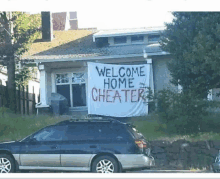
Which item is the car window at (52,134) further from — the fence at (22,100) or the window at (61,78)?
the window at (61,78)

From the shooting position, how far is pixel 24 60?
22.3 meters

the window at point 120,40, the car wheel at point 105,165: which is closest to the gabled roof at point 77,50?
the window at point 120,40

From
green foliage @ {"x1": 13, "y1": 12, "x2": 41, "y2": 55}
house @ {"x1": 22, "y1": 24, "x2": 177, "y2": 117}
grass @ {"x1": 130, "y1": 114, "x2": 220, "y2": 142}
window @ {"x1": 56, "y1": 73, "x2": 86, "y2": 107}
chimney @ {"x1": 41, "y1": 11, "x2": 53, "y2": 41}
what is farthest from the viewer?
chimney @ {"x1": 41, "y1": 11, "x2": 53, "y2": 41}

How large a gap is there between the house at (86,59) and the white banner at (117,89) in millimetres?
336

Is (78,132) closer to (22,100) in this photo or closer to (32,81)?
(22,100)

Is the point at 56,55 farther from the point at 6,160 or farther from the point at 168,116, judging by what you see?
the point at 6,160

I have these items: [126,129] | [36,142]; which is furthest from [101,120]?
[36,142]

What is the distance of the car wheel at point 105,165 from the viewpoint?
34.9 feet

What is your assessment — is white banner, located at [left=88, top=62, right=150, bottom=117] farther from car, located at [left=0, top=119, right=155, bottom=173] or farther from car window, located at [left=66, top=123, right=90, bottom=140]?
car, located at [left=0, top=119, right=155, bottom=173]

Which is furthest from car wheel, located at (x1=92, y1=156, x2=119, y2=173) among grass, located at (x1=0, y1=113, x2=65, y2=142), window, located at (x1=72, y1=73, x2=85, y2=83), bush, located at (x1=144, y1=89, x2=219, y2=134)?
window, located at (x1=72, y1=73, x2=85, y2=83)

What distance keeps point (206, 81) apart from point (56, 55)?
9.45 m

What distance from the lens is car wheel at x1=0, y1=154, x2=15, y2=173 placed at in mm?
10916

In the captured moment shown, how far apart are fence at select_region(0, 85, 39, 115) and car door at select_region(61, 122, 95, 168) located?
12.3m

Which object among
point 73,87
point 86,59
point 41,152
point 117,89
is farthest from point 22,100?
point 41,152
